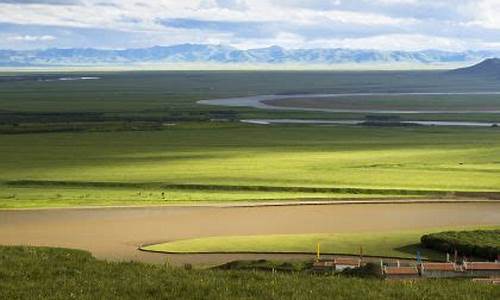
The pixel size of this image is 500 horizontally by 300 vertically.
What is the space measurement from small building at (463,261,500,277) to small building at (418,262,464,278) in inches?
8.4

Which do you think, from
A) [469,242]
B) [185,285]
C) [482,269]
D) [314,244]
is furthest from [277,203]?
[185,285]

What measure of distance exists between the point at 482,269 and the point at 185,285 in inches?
418

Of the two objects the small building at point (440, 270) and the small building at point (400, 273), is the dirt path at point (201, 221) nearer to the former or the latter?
the small building at point (400, 273)

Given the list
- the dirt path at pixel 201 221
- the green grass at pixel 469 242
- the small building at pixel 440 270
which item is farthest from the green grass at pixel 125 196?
the small building at pixel 440 270

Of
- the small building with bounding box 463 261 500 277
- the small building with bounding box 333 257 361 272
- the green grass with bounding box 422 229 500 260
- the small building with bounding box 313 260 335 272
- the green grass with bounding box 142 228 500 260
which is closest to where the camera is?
the small building with bounding box 463 261 500 277

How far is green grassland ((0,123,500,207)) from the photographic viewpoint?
46.0m

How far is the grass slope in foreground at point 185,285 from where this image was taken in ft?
48.3

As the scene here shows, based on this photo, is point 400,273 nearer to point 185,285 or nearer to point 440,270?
point 440,270

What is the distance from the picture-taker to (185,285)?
609 inches

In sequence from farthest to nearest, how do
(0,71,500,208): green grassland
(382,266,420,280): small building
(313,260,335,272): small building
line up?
(0,71,500,208): green grassland → (313,260,335,272): small building → (382,266,420,280): small building

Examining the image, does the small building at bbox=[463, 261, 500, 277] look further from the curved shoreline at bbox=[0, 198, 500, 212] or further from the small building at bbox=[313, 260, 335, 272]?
the curved shoreline at bbox=[0, 198, 500, 212]

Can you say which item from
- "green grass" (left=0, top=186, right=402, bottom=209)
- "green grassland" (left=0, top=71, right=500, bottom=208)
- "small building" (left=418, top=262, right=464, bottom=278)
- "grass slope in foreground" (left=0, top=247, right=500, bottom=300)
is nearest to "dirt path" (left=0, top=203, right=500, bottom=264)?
"green grass" (left=0, top=186, right=402, bottom=209)

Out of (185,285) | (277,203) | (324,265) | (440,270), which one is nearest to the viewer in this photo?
(185,285)

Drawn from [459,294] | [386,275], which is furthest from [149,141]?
[459,294]
